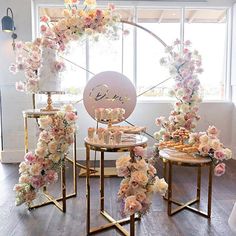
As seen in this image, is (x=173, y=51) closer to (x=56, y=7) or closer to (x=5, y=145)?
(x=56, y=7)

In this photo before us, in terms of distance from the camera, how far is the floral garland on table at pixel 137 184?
6.62 ft

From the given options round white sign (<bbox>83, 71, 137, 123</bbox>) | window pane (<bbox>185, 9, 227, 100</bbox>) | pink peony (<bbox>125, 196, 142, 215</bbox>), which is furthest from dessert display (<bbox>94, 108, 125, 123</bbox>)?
window pane (<bbox>185, 9, 227, 100</bbox>)

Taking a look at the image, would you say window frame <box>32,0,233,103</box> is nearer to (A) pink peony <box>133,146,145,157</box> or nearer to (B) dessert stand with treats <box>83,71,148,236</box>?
(B) dessert stand with treats <box>83,71,148,236</box>

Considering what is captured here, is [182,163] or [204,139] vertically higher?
[204,139]

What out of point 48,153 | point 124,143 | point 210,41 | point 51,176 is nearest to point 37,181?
point 51,176

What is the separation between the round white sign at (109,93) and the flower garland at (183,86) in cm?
49

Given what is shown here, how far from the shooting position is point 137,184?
205 cm

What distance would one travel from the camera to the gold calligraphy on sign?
353 cm

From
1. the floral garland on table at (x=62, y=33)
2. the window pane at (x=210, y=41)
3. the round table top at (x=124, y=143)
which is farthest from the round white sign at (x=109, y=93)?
the window pane at (x=210, y=41)

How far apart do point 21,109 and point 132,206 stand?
Result: 3111 millimetres

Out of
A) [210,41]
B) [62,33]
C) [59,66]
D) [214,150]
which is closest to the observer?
[214,150]

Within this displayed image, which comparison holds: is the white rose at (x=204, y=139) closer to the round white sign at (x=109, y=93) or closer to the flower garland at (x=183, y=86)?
the flower garland at (x=183, y=86)

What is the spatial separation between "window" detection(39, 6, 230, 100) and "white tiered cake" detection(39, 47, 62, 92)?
172 cm

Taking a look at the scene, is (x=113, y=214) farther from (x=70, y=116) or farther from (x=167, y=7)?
(x=167, y=7)
